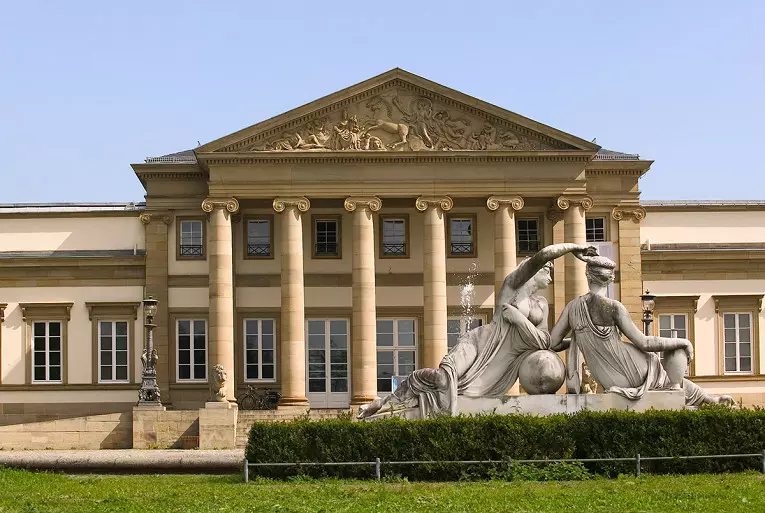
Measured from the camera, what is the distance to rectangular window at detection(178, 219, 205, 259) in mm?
57500

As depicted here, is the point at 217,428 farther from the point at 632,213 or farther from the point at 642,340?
the point at 642,340

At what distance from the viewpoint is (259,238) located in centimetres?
5756

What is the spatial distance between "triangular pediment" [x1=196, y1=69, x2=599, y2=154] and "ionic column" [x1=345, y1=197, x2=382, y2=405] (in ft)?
8.51

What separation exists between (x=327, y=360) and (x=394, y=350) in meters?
2.64

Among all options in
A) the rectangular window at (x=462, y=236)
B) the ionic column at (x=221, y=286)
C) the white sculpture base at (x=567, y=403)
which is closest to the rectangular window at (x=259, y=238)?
the ionic column at (x=221, y=286)

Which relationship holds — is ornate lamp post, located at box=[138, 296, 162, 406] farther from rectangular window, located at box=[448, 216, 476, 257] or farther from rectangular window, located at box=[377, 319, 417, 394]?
rectangular window, located at box=[448, 216, 476, 257]

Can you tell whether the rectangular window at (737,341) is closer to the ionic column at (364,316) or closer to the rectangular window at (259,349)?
the ionic column at (364,316)

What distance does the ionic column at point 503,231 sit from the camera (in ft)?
179

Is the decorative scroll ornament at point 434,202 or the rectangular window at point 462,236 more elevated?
the decorative scroll ornament at point 434,202

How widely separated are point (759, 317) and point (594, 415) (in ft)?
119

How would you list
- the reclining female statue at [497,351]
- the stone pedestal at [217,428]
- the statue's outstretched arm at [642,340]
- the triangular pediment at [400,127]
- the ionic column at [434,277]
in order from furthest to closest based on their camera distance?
the triangular pediment at [400,127], the ionic column at [434,277], the stone pedestal at [217,428], the reclining female statue at [497,351], the statue's outstretched arm at [642,340]

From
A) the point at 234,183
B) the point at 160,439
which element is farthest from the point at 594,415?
the point at 234,183

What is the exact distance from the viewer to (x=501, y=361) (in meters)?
25.4

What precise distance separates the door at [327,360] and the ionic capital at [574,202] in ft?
31.3
